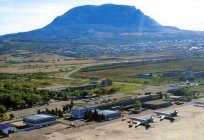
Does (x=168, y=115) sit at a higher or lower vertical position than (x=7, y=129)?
higher

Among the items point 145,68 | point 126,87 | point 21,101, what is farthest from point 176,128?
point 145,68

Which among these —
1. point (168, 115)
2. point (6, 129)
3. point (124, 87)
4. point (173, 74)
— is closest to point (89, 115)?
point (168, 115)

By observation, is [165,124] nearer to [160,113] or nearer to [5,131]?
[160,113]

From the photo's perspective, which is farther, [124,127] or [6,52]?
[6,52]

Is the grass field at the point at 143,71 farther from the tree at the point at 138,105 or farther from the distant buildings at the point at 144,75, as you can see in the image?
the tree at the point at 138,105

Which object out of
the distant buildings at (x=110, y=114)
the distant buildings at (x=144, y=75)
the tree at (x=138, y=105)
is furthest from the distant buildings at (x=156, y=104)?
the distant buildings at (x=144, y=75)

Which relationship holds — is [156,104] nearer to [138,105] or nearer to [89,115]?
[138,105]
